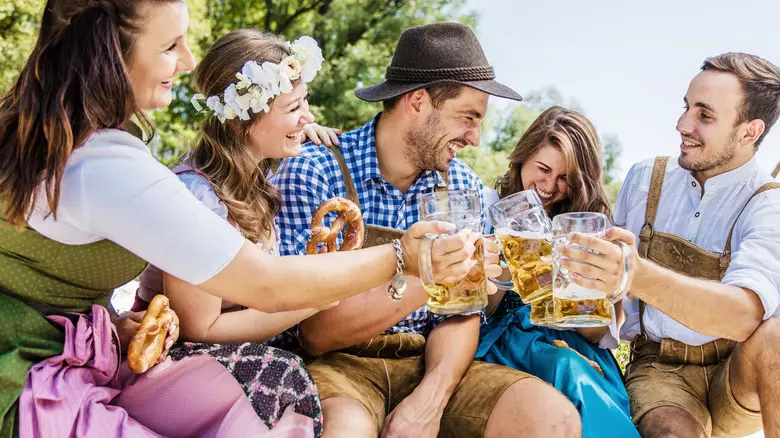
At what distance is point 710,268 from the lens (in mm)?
3277

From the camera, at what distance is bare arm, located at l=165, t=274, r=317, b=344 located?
240cm

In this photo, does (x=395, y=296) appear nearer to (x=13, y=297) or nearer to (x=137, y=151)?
(x=137, y=151)

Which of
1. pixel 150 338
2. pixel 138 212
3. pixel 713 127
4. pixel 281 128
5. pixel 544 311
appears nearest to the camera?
pixel 138 212

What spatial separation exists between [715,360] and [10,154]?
2.74 meters

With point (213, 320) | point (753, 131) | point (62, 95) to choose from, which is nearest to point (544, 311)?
point (213, 320)

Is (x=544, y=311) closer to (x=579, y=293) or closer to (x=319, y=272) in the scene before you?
(x=579, y=293)

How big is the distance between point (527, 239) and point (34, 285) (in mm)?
1351

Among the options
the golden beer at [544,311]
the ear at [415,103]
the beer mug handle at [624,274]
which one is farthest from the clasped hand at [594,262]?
the ear at [415,103]

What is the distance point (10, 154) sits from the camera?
6.28 ft

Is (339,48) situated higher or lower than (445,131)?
lower

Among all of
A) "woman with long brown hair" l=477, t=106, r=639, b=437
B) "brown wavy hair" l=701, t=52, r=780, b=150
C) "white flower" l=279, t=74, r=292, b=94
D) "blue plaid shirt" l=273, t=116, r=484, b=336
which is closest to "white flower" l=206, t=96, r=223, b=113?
"white flower" l=279, t=74, r=292, b=94

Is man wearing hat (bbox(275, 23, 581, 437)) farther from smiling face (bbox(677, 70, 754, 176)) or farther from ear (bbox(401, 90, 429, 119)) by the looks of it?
smiling face (bbox(677, 70, 754, 176))

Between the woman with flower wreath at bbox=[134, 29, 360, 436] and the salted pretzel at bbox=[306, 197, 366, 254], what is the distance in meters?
0.20

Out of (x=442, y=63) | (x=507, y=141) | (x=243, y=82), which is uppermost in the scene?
(x=243, y=82)
